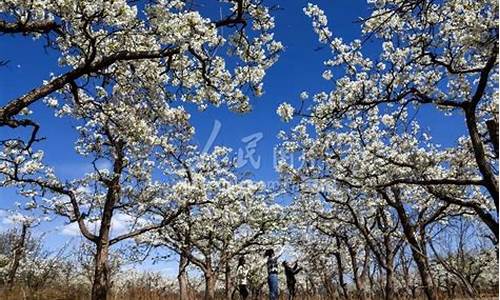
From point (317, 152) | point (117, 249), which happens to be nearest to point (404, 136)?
point (317, 152)

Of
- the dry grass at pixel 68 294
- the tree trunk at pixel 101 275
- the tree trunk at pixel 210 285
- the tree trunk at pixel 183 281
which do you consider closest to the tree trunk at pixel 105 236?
the tree trunk at pixel 101 275

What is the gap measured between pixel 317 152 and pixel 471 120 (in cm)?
979

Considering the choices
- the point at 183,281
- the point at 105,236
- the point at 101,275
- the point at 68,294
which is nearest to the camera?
the point at 101,275

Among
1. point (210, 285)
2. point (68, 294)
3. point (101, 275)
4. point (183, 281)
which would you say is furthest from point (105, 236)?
point (210, 285)

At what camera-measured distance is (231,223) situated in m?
29.3

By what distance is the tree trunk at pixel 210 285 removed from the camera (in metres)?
26.3

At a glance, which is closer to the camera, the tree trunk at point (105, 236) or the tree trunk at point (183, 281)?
the tree trunk at point (105, 236)

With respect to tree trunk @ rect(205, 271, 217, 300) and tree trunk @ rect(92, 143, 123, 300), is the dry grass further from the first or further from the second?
tree trunk @ rect(205, 271, 217, 300)

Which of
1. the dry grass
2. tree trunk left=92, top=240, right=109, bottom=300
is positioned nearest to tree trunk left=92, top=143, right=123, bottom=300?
tree trunk left=92, top=240, right=109, bottom=300

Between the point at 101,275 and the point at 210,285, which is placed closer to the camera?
the point at 101,275

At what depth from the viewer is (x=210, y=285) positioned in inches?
1073

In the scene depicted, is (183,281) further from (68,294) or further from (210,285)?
(68,294)

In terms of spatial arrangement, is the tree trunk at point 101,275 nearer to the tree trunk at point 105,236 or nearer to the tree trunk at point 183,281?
the tree trunk at point 105,236

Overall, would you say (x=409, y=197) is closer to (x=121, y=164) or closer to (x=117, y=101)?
(x=121, y=164)
